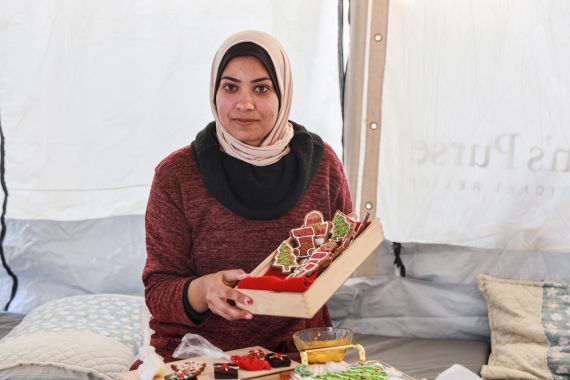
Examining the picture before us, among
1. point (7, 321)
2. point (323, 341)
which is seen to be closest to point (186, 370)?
→ point (323, 341)

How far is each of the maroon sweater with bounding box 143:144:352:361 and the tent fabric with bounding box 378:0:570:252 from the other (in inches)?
39.9

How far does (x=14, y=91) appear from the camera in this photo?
2.77 metres

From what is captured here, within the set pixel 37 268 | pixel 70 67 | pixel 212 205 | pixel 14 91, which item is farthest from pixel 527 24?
pixel 37 268

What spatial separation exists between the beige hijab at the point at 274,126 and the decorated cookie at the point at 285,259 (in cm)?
35

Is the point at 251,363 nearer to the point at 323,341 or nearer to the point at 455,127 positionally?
the point at 323,341

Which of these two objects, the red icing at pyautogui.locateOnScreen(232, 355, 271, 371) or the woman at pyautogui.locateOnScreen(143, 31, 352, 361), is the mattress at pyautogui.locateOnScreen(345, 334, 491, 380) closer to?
the woman at pyautogui.locateOnScreen(143, 31, 352, 361)

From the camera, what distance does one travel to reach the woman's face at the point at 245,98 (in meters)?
1.71

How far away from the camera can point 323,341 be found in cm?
143

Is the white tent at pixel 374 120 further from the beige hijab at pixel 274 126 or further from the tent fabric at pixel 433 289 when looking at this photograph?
the beige hijab at pixel 274 126

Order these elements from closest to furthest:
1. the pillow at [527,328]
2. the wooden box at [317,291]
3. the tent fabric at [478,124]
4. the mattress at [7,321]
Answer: the wooden box at [317,291] < the pillow at [527,328] < the tent fabric at [478,124] < the mattress at [7,321]

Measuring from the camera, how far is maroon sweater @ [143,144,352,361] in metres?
1.71

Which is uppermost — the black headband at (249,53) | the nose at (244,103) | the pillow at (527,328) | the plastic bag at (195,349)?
the black headband at (249,53)

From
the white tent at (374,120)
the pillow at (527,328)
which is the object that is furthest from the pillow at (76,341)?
the pillow at (527,328)

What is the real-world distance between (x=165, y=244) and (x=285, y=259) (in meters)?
0.38
